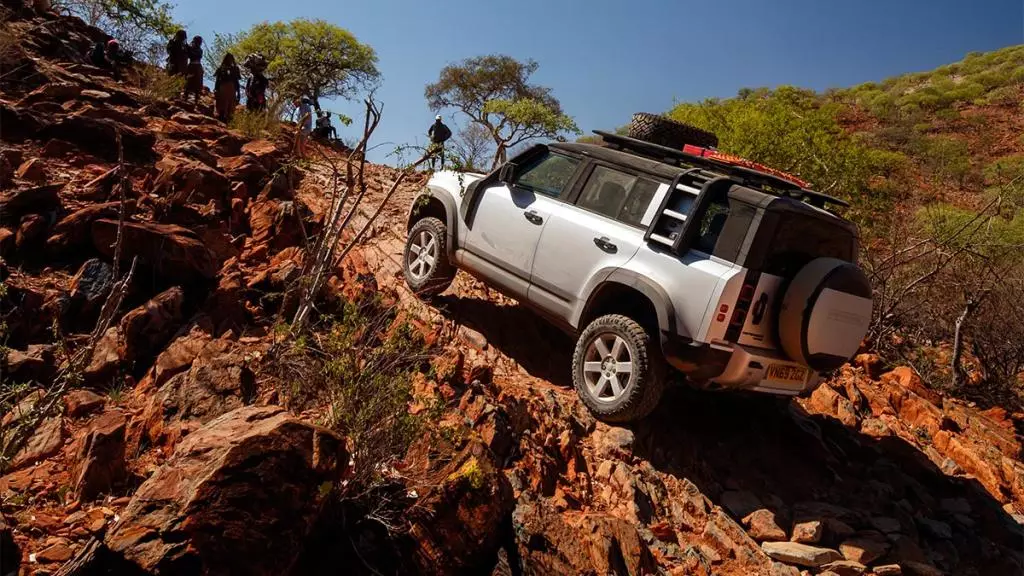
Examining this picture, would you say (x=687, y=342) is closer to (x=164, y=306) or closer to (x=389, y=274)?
(x=389, y=274)

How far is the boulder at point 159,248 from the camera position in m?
6.06

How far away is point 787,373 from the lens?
4980mm

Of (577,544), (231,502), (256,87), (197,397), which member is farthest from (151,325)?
(256,87)

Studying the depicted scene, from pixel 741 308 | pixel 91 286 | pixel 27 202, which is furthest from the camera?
pixel 27 202

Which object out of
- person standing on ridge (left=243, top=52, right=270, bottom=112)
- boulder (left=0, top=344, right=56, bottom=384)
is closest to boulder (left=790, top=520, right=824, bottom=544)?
boulder (left=0, top=344, right=56, bottom=384)

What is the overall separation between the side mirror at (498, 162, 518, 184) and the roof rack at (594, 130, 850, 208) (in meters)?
0.89

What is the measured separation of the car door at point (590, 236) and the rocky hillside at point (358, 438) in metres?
0.82

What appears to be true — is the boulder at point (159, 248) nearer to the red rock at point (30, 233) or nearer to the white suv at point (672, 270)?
the red rock at point (30, 233)

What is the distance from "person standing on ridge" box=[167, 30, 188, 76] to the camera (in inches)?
513

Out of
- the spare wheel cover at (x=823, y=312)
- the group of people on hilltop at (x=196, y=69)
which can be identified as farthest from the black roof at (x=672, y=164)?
the group of people on hilltop at (x=196, y=69)

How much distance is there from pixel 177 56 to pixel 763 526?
13.0 meters

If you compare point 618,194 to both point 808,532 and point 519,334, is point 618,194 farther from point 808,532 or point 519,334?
point 808,532

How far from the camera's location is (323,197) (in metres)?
8.81

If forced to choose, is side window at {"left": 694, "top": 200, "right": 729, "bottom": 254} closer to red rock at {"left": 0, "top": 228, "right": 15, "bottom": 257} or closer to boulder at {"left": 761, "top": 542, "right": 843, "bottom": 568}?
boulder at {"left": 761, "top": 542, "right": 843, "bottom": 568}
